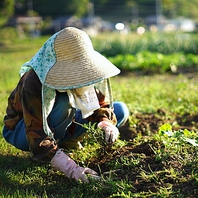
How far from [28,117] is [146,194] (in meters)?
0.92

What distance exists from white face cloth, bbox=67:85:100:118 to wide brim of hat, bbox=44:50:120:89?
0.29 m

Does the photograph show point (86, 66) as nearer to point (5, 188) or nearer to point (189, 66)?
point (5, 188)

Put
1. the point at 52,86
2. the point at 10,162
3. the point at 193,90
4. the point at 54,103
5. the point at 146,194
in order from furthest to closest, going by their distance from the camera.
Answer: the point at 193,90, the point at 10,162, the point at 54,103, the point at 52,86, the point at 146,194

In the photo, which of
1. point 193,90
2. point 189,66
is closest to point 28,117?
point 193,90

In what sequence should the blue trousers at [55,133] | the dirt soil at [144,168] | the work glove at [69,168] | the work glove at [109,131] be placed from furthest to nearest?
the blue trousers at [55,133]
the work glove at [109,131]
the work glove at [69,168]
the dirt soil at [144,168]

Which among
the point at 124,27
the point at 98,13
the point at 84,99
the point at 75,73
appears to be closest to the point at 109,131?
the point at 84,99

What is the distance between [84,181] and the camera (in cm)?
300

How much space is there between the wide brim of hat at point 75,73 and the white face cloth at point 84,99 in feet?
0.94

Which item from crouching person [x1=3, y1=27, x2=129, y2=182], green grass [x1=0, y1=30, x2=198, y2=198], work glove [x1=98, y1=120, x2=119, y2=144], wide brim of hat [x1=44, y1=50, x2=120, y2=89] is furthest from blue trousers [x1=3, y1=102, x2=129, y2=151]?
wide brim of hat [x1=44, y1=50, x2=120, y2=89]

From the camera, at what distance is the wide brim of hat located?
2.88 metres

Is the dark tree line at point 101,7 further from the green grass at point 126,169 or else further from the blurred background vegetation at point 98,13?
the green grass at point 126,169

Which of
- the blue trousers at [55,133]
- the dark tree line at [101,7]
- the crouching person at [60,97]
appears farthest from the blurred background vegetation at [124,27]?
the crouching person at [60,97]

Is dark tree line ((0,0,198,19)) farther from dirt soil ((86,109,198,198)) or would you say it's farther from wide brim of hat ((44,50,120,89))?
wide brim of hat ((44,50,120,89))

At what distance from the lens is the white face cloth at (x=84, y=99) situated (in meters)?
3.22
